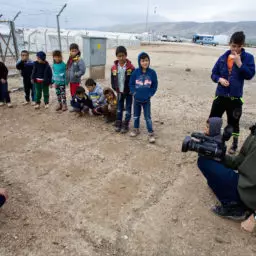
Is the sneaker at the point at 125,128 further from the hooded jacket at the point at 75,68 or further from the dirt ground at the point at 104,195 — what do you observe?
the hooded jacket at the point at 75,68

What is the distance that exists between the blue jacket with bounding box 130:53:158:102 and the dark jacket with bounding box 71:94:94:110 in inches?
61.4

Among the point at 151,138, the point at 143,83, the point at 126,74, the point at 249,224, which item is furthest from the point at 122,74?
the point at 249,224

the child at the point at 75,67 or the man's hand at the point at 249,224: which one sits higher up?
the child at the point at 75,67

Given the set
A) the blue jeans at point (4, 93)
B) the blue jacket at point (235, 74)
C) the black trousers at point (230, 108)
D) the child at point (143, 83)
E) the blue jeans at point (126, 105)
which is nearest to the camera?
the blue jacket at point (235, 74)

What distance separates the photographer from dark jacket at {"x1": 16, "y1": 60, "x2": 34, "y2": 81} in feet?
20.0

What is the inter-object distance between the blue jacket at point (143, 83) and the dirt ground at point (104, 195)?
2.76ft

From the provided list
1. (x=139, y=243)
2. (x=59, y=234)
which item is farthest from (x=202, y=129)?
(x=59, y=234)

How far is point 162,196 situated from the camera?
3.11 meters

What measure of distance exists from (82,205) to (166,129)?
274cm

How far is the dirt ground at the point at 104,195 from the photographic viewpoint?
240 cm

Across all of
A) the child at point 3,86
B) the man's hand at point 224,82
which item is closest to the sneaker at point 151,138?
the man's hand at point 224,82

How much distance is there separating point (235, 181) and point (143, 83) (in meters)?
2.34

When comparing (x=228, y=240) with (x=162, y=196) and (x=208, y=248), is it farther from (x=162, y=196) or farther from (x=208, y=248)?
(x=162, y=196)

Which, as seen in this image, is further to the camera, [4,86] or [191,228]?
[4,86]
